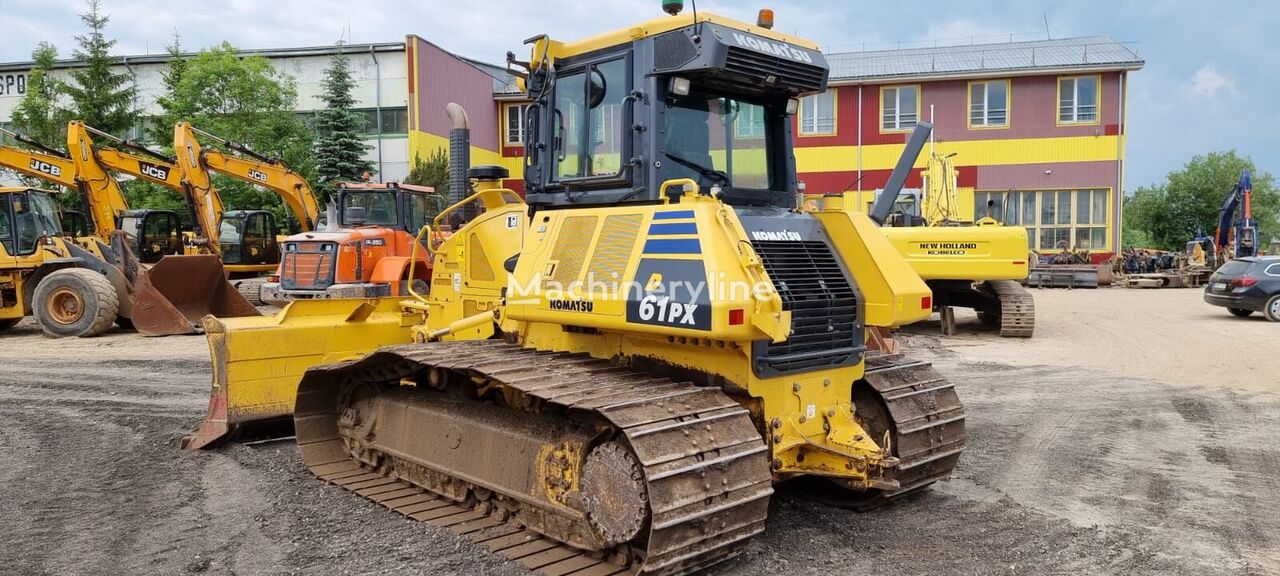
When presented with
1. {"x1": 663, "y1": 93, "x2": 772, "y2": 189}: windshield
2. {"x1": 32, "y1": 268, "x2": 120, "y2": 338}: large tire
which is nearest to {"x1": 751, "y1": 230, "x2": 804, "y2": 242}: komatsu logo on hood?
{"x1": 663, "y1": 93, "x2": 772, "y2": 189}: windshield

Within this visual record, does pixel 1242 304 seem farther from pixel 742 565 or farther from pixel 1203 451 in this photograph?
pixel 742 565

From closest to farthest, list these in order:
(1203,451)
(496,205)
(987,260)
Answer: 1. (496,205)
2. (1203,451)
3. (987,260)

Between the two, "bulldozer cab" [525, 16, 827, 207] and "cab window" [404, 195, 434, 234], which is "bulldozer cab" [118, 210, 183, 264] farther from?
"bulldozer cab" [525, 16, 827, 207]

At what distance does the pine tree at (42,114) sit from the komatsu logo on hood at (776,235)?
2967cm

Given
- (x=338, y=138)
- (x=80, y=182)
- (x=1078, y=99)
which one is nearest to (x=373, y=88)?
(x=338, y=138)

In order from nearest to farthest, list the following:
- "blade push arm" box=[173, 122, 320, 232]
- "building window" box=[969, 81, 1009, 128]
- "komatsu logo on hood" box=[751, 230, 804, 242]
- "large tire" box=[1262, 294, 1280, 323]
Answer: "komatsu logo on hood" box=[751, 230, 804, 242] → "large tire" box=[1262, 294, 1280, 323] → "blade push arm" box=[173, 122, 320, 232] → "building window" box=[969, 81, 1009, 128]

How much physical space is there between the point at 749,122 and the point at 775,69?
0.38m

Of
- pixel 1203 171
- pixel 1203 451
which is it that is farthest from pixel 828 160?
pixel 1203 171

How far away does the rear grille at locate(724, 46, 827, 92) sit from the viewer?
4961mm

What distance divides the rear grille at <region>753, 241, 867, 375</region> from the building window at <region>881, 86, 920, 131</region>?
85.6ft

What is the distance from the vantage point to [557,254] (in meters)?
5.12

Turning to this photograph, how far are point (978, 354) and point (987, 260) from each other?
68.6 inches

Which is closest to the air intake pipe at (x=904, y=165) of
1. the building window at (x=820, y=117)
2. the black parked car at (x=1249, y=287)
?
the black parked car at (x=1249, y=287)

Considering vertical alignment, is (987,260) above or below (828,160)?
below
